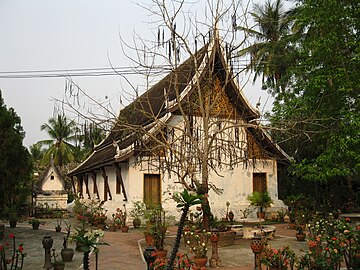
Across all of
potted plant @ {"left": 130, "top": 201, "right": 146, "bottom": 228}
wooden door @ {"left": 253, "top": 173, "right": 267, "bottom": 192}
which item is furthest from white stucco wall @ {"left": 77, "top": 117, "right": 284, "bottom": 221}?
potted plant @ {"left": 130, "top": 201, "right": 146, "bottom": 228}

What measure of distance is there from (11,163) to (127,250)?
A: 4.50 meters

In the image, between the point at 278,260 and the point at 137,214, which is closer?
the point at 278,260

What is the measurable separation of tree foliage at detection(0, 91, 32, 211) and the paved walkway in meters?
1.55

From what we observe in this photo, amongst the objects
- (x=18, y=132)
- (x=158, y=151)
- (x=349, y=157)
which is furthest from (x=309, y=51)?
(x=18, y=132)

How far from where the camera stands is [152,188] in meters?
17.7

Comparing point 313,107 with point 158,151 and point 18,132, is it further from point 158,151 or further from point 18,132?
point 18,132

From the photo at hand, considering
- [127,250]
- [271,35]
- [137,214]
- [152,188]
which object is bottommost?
[127,250]

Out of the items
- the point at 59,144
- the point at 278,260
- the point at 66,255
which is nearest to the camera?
the point at 278,260

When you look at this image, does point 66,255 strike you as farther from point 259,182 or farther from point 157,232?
point 259,182

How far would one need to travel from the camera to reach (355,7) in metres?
13.4

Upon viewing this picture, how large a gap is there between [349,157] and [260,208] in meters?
5.88

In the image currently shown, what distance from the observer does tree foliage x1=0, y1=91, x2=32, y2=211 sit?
1191 centimetres

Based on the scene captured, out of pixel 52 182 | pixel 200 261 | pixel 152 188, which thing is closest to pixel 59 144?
pixel 52 182

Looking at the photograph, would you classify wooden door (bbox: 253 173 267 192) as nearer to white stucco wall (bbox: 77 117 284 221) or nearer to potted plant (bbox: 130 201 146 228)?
white stucco wall (bbox: 77 117 284 221)
